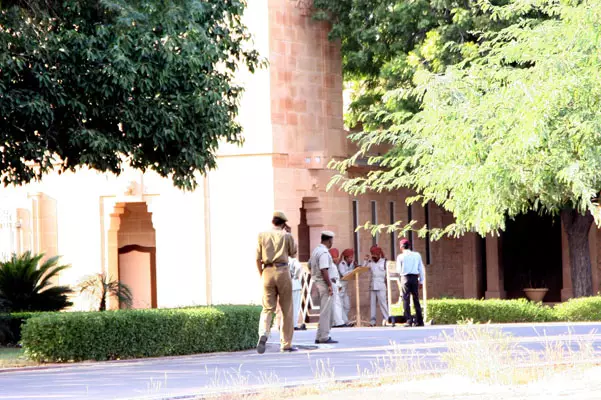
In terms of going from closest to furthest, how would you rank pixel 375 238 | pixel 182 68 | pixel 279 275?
pixel 279 275, pixel 182 68, pixel 375 238

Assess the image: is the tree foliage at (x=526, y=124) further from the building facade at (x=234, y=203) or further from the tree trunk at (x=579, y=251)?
the tree trunk at (x=579, y=251)

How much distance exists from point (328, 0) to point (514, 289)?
1216 centimetres

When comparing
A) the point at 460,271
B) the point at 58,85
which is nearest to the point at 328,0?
the point at 460,271

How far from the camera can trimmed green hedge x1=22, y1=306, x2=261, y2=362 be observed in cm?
1692

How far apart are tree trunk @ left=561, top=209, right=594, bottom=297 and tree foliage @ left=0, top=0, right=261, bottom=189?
43.2ft

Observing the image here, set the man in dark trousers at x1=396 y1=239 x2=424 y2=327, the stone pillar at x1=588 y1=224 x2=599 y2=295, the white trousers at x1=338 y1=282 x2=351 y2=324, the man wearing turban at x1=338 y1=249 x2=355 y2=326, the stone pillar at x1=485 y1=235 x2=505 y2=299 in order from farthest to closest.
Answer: the stone pillar at x1=485 y1=235 x2=505 y2=299, the stone pillar at x1=588 y1=224 x2=599 y2=295, the white trousers at x1=338 y1=282 x2=351 y2=324, the man wearing turban at x1=338 y1=249 x2=355 y2=326, the man in dark trousers at x1=396 y1=239 x2=424 y2=327

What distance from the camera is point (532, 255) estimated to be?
37906mm

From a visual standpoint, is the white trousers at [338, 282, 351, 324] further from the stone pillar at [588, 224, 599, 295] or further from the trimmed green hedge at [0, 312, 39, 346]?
the trimmed green hedge at [0, 312, 39, 346]

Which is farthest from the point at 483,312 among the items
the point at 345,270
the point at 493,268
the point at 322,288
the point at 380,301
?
the point at 493,268

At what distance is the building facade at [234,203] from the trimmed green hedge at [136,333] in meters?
10.8

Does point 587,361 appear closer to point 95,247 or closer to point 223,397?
point 223,397

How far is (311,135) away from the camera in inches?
1212

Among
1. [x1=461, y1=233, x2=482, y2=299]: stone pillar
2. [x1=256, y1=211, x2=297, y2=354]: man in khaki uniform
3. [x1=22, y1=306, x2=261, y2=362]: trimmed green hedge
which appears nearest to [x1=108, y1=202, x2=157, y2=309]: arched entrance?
[x1=461, y1=233, x2=482, y2=299]: stone pillar

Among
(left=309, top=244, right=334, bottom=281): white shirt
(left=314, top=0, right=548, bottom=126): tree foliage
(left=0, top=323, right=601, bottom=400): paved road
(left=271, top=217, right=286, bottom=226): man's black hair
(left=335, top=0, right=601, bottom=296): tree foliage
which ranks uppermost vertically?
(left=314, top=0, right=548, bottom=126): tree foliage
